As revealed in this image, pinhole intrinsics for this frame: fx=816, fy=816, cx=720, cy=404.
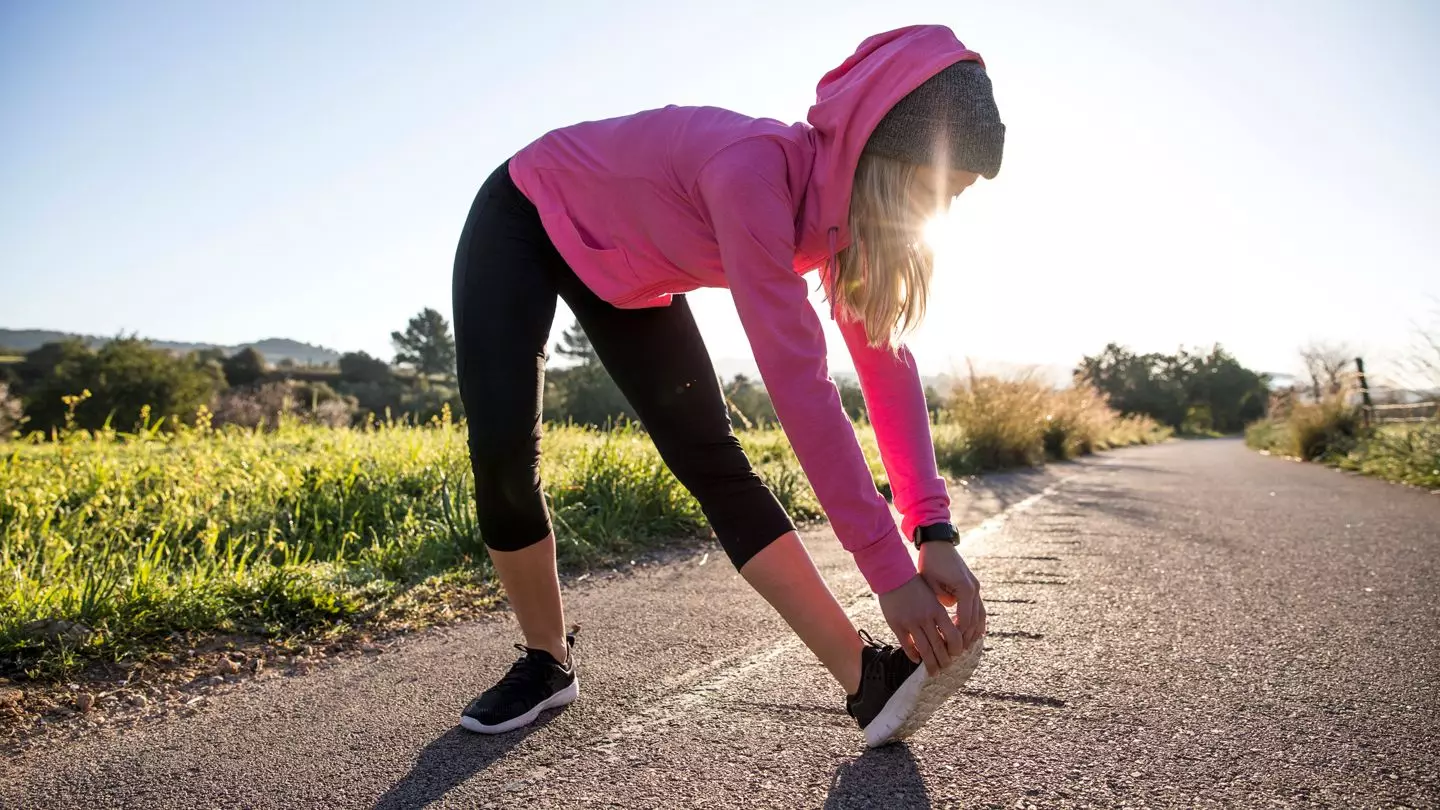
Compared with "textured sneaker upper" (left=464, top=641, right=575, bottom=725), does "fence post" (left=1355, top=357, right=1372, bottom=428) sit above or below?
above

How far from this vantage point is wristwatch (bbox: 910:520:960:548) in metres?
1.44

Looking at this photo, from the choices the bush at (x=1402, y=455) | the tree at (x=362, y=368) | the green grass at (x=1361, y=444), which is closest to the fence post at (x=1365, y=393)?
the green grass at (x=1361, y=444)

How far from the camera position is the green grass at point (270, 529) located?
2336mm

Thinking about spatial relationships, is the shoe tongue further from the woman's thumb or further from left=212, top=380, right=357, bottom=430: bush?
left=212, top=380, right=357, bottom=430: bush

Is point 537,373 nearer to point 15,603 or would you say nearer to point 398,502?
point 15,603

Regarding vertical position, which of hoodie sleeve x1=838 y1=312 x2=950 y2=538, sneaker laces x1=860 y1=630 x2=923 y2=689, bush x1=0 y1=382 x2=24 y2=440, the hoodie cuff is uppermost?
hoodie sleeve x1=838 y1=312 x2=950 y2=538

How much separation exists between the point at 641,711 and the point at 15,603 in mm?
1800

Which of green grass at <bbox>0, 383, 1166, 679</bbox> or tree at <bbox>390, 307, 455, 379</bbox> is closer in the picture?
green grass at <bbox>0, 383, 1166, 679</bbox>

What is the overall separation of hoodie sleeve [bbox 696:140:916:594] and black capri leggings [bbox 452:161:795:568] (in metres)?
0.33

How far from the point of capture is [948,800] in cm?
129

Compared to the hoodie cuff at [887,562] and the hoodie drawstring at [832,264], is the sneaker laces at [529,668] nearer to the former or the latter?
the hoodie cuff at [887,562]

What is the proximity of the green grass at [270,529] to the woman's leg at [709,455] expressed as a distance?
140cm

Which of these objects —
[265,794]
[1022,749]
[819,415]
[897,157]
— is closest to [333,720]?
[265,794]

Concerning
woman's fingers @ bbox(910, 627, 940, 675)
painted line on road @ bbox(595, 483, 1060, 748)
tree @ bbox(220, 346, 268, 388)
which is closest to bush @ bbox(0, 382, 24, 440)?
tree @ bbox(220, 346, 268, 388)
